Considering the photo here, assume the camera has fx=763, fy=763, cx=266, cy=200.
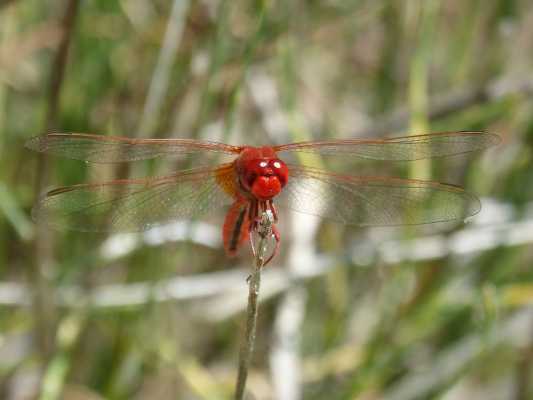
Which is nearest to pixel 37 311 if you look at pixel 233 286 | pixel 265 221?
pixel 233 286

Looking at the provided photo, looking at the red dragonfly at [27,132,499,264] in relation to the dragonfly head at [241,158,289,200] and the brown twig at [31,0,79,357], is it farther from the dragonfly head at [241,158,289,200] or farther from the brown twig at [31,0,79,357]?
the brown twig at [31,0,79,357]

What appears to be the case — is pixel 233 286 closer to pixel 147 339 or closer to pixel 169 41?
pixel 147 339

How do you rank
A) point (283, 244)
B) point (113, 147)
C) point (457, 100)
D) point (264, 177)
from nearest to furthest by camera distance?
point (264, 177), point (113, 147), point (457, 100), point (283, 244)

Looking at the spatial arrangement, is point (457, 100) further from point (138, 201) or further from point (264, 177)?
point (138, 201)

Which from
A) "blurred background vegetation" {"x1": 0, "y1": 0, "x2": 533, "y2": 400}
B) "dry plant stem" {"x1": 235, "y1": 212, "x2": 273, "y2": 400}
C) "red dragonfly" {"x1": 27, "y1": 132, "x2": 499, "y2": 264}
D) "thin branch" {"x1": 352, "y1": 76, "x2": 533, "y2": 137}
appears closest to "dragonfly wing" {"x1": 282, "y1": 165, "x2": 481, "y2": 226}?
"red dragonfly" {"x1": 27, "y1": 132, "x2": 499, "y2": 264}

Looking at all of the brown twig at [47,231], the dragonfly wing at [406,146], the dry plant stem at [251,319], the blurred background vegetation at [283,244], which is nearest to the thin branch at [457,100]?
the blurred background vegetation at [283,244]

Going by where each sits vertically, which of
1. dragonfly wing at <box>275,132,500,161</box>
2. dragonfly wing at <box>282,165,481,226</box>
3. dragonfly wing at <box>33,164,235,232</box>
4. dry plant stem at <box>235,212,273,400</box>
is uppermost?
dragonfly wing at <box>275,132,500,161</box>

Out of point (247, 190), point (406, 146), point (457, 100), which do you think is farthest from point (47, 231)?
→ point (457, 100)

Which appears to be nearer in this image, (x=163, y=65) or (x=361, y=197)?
(x=361, y=197)
